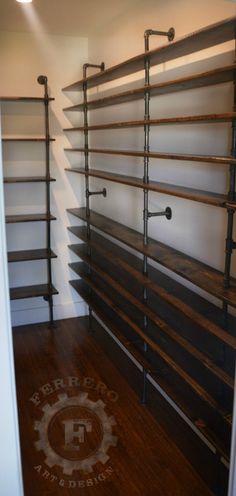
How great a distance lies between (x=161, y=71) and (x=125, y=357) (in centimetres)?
202

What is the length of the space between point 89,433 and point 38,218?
5.85 ft

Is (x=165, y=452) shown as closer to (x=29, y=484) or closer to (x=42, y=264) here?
(x=29, y=484)

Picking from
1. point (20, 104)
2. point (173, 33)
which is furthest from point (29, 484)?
point (20, 104)

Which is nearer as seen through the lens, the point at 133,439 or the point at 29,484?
the point at 29,484

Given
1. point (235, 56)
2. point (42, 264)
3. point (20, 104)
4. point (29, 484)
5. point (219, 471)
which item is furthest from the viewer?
point (42, 264)

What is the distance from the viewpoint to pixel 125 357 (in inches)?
131

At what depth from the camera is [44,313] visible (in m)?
4.09

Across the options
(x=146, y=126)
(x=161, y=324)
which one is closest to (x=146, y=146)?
(x=146, y=126)

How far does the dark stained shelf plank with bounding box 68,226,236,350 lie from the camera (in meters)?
1.80

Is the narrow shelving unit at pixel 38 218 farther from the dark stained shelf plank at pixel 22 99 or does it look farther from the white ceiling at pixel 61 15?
the white ceiling at pixel 61 15

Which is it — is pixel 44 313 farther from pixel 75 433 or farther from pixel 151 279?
pixel 151 279

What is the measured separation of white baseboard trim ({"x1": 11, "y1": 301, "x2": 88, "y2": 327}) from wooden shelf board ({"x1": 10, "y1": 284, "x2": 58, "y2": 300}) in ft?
0.73

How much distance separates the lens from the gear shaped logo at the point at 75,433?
235 centimetres

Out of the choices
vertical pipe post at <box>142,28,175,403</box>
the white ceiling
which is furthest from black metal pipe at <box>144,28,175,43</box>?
the white ceiling
